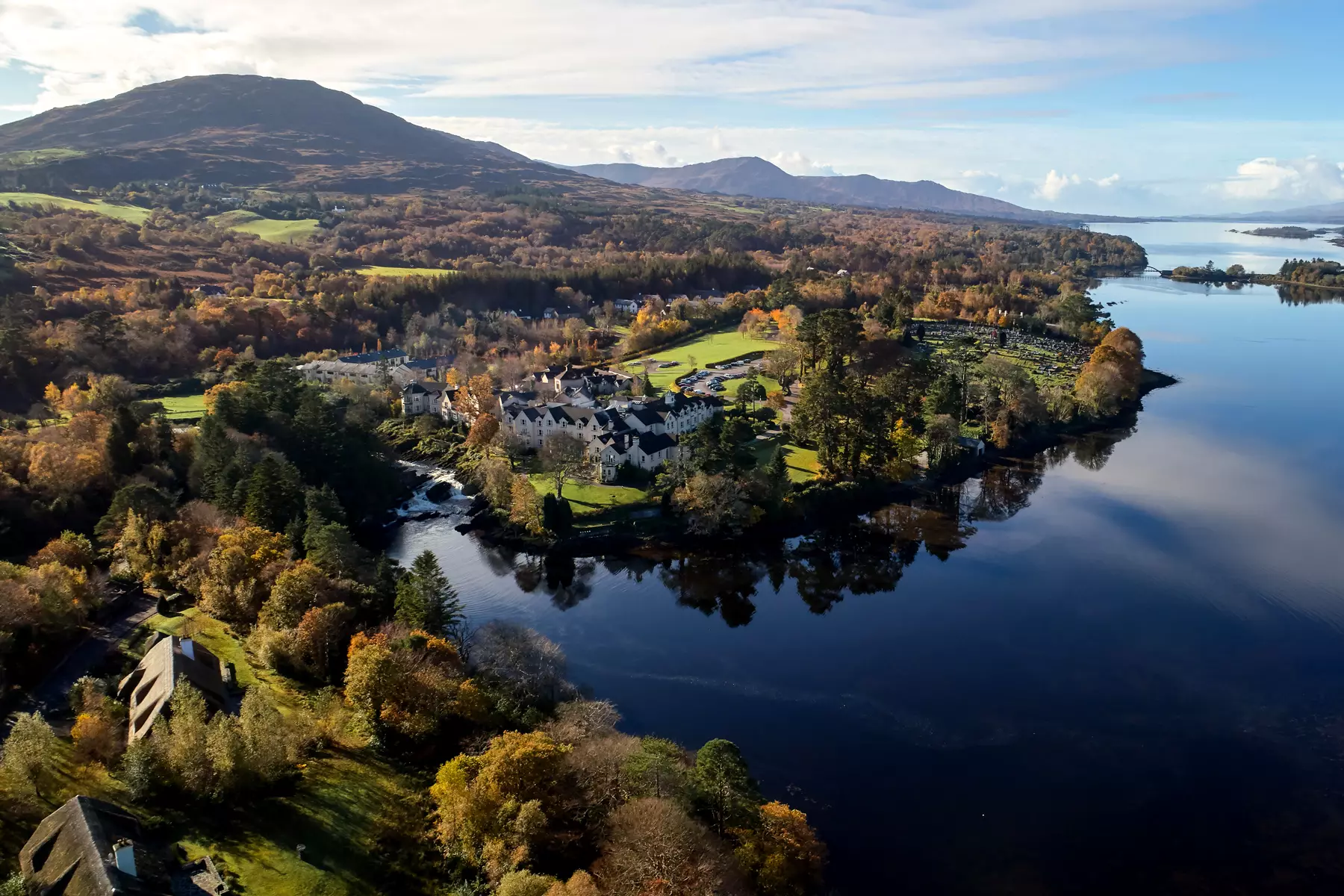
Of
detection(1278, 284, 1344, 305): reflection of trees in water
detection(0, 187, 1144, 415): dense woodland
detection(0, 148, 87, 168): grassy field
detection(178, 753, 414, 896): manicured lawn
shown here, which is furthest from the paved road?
detection(1278, 284, 1344, 305): reflection of trees in water

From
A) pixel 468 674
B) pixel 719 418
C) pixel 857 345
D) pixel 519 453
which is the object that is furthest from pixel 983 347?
pixel 468 674

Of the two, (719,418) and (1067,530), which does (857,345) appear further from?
(1067,530)

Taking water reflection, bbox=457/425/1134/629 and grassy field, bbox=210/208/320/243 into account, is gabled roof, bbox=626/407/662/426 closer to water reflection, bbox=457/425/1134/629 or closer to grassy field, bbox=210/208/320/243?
water reflection, bbox=457/425/1134/629

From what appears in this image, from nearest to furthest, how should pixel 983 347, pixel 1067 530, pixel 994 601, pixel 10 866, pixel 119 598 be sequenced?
pixel 10 866 < pixel 119 598 < pixel 994 601 < pixel 1067 530 < pixel 983 347

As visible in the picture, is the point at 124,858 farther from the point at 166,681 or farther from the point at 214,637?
the point at 214,637

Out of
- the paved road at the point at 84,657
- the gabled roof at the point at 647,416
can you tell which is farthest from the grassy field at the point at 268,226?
the paved road at the point at 84,657

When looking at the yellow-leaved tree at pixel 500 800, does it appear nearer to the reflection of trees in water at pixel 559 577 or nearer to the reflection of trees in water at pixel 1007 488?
the reflection of trees in water at pixel 559 577
